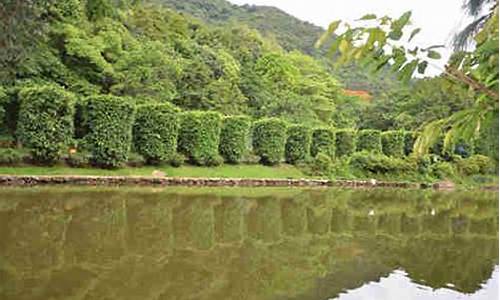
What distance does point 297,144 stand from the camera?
1093 inches

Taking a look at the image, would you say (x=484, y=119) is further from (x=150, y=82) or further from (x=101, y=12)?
(x=150, y=82)

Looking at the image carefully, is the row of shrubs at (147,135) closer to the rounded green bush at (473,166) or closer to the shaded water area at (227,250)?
the shaded water area at (227,250)

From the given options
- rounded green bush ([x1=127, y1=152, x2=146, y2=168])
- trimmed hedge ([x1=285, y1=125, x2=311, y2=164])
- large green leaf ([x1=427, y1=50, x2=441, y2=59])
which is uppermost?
large green leaf ([x1=427, y1=50, x2=441, y2=59])

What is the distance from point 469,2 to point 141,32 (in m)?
26.4

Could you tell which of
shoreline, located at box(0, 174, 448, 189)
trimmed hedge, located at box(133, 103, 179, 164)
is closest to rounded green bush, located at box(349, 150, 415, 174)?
shoreline, located at box(0, 174, 448, 189)

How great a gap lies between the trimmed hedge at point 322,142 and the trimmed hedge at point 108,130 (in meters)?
12.3

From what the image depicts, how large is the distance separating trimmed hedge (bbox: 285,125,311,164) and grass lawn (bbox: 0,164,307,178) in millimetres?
616

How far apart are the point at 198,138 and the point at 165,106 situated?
7.22 ft

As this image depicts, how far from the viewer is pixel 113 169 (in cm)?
2002

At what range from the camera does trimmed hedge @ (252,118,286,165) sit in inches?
1032

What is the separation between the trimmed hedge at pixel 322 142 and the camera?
96.1ft

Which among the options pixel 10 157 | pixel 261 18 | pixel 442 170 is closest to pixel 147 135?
pixel 10 157

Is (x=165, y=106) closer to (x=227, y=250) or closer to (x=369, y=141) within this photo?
(x=227, y=250)

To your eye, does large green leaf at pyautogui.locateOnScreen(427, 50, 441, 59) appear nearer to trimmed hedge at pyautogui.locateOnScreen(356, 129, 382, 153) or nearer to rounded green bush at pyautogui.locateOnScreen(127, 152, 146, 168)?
rounded green bush at pyautogui.locateOnScreen(127, 152, 146, 168)
